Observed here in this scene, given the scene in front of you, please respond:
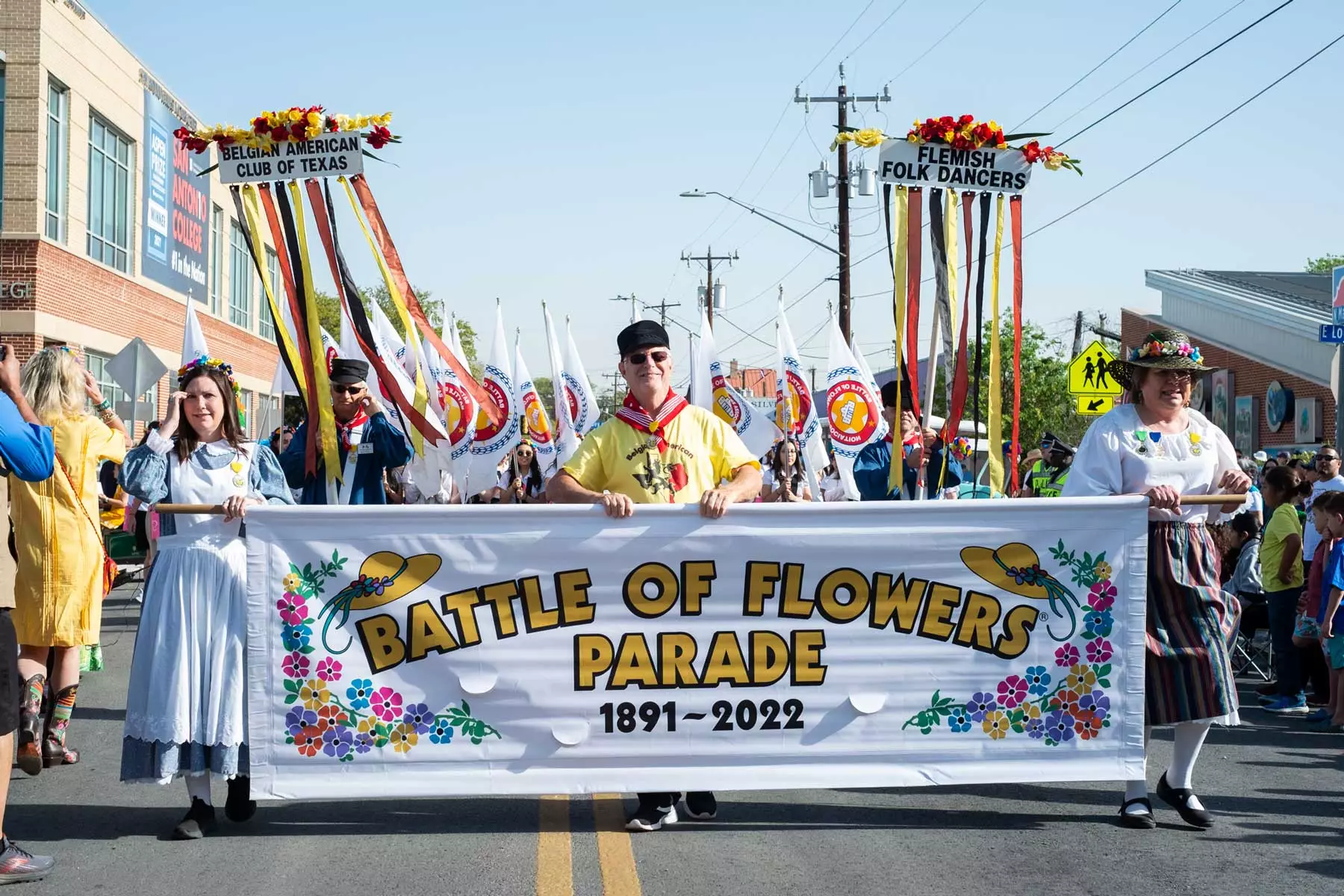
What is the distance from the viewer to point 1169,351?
256 inches

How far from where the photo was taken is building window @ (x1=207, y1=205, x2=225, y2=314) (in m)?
41.3

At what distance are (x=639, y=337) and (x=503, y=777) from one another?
1.88 metres

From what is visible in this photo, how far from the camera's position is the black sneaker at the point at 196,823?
6.06 m

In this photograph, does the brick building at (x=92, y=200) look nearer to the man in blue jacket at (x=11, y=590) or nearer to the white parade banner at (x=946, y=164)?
the white parade banner at (x=946, y=164)

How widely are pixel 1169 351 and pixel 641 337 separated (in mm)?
2309

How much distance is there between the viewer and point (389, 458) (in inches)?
307

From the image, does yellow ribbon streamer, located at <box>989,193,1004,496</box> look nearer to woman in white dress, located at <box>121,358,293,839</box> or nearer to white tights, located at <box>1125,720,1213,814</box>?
white tights, located at <box>1125,720,1213,814</box>

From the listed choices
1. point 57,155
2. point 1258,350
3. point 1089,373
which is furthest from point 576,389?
point 1258,350

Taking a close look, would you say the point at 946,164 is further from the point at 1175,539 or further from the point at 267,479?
the point at 267,479

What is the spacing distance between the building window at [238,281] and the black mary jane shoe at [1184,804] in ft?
131

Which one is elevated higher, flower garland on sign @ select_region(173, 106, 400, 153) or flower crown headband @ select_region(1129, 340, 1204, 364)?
flower garland on sign @ select_region(173, 106, 400, 153)

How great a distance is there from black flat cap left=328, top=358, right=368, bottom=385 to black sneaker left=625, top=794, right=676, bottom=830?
3.17m

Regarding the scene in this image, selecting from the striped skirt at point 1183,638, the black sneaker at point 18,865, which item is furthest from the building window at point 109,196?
the striped skirt at point 1183,638

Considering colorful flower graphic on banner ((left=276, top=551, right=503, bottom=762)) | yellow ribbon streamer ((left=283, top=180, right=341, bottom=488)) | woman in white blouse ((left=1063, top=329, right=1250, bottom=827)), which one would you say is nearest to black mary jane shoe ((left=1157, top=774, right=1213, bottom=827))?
woman in white blouse ((left=1063, top=329, right=1250, bottom=827))
